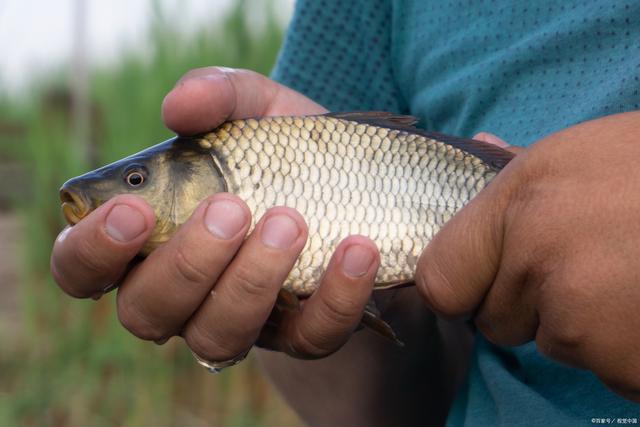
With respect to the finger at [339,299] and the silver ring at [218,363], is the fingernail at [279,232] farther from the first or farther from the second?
the silver ring at [218,363]

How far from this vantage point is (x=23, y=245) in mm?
2230

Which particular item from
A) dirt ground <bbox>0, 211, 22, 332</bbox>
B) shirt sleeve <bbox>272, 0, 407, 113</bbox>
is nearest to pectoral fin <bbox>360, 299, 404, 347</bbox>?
shirt sleeve <bbox>272, 0, 407, 113</bbox>

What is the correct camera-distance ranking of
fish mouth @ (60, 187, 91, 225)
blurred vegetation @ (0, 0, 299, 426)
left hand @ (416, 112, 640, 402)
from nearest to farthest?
left hand @ (416, 112, 640, 402) → fish mouth @ (60, 187, 91, 225) → blurred vegetation @ (0, 0, 299, 426)

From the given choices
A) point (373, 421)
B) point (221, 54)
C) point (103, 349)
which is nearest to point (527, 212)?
point (373, 421)

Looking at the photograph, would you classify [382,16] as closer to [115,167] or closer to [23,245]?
[115,167]

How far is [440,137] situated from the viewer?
927 mm

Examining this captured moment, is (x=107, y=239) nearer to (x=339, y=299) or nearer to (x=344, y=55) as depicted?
(x=339, y=299)

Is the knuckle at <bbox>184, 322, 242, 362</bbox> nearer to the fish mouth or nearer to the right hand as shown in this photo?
the right hand

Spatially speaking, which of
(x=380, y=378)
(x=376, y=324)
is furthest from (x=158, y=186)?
(x=380, y=378)

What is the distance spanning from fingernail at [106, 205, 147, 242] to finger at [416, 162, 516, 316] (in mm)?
273

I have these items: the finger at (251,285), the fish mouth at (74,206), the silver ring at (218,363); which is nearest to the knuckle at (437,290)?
the finger at (251,285)

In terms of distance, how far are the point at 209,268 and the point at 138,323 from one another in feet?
0.39

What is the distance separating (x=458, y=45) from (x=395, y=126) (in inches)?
6.8

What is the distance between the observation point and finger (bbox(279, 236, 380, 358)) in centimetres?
83
